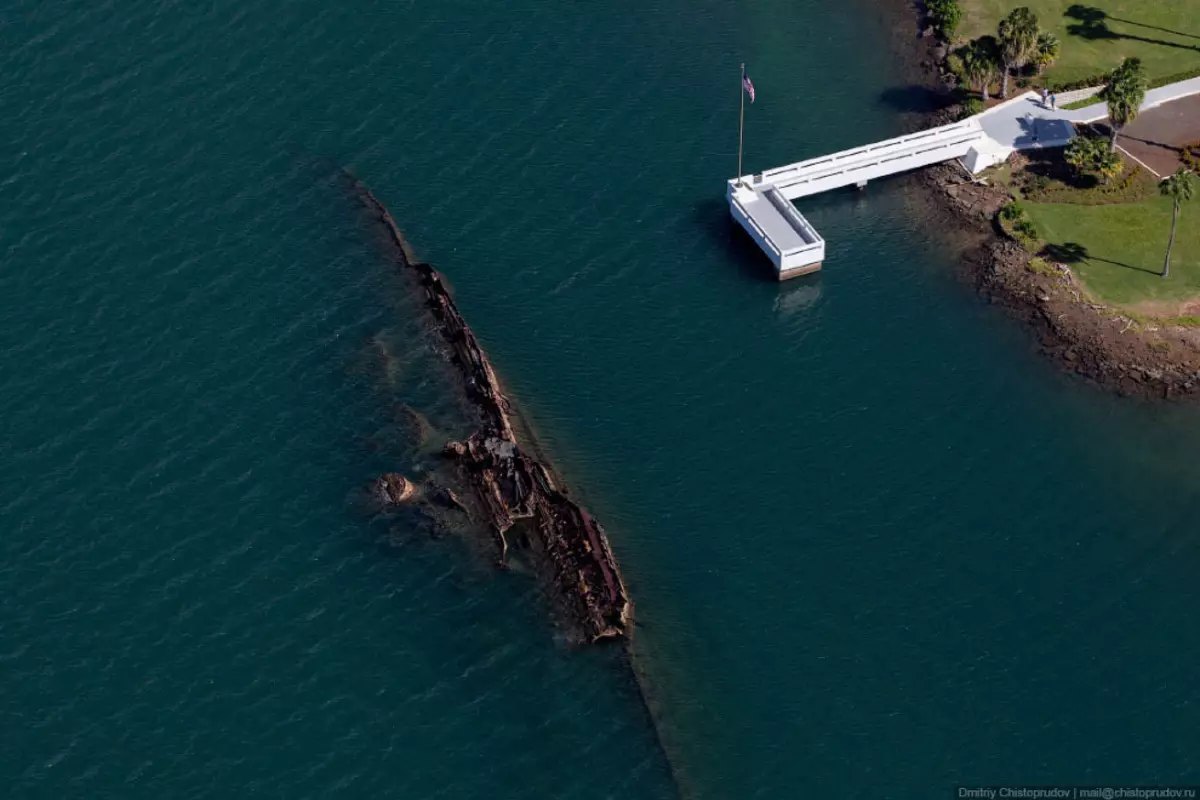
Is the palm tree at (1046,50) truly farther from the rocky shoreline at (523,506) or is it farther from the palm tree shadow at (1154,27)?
the rocky shoreline at (523,506)

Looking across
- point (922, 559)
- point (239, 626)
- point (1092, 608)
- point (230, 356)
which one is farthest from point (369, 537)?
point (1092, 608)

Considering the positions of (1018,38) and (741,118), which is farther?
(1018,38)

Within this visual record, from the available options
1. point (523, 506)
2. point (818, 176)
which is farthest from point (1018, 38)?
point (523, 506)

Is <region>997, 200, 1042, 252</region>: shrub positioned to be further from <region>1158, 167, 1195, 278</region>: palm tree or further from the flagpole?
the flagpole

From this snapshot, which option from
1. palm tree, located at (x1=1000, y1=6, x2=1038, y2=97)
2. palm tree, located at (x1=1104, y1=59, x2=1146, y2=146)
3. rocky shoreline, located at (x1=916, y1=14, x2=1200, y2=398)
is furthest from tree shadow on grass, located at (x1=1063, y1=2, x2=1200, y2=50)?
rocky shoreline, located at (x1=916, y1=14, x2=1200, y2=398)

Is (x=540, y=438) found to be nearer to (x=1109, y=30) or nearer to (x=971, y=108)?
(x=971, y=108)

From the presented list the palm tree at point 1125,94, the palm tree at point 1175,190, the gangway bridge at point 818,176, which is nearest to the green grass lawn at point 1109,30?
the palm tree at point 1125,94
